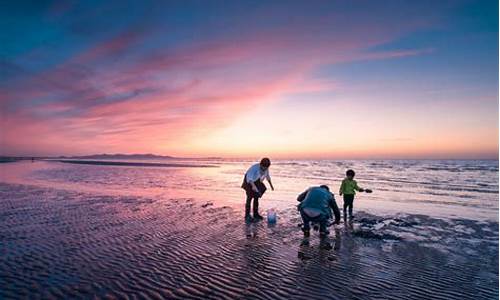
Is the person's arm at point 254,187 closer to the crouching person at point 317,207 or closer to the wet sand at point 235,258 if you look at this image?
the wet sand at point 235,258

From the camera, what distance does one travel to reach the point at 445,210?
1467 centimetres

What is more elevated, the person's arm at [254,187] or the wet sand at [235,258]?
the person's arm at [254,187]

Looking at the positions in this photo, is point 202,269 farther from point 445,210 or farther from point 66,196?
point 66,196

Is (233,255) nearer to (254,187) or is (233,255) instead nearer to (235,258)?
(235,258)

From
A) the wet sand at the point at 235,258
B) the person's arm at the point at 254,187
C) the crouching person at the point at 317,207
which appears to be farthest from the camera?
the person's arm at the point at 254,187

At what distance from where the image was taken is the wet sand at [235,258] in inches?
227

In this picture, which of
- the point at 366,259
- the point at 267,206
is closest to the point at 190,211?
the point at 267,206

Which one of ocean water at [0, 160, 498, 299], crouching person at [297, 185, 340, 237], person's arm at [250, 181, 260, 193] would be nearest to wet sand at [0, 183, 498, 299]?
ocean water at [0, 160, 498, 299]

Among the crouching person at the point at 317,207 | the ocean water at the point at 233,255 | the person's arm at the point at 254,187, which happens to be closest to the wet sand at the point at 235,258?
the ocean water at the point at 233,255

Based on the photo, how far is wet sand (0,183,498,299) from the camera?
5766 mm

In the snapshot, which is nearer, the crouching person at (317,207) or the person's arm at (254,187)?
the crouching person at (317,207)

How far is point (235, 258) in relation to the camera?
24.5 feet

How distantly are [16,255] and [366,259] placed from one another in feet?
25.2

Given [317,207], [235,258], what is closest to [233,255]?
[235,258]
